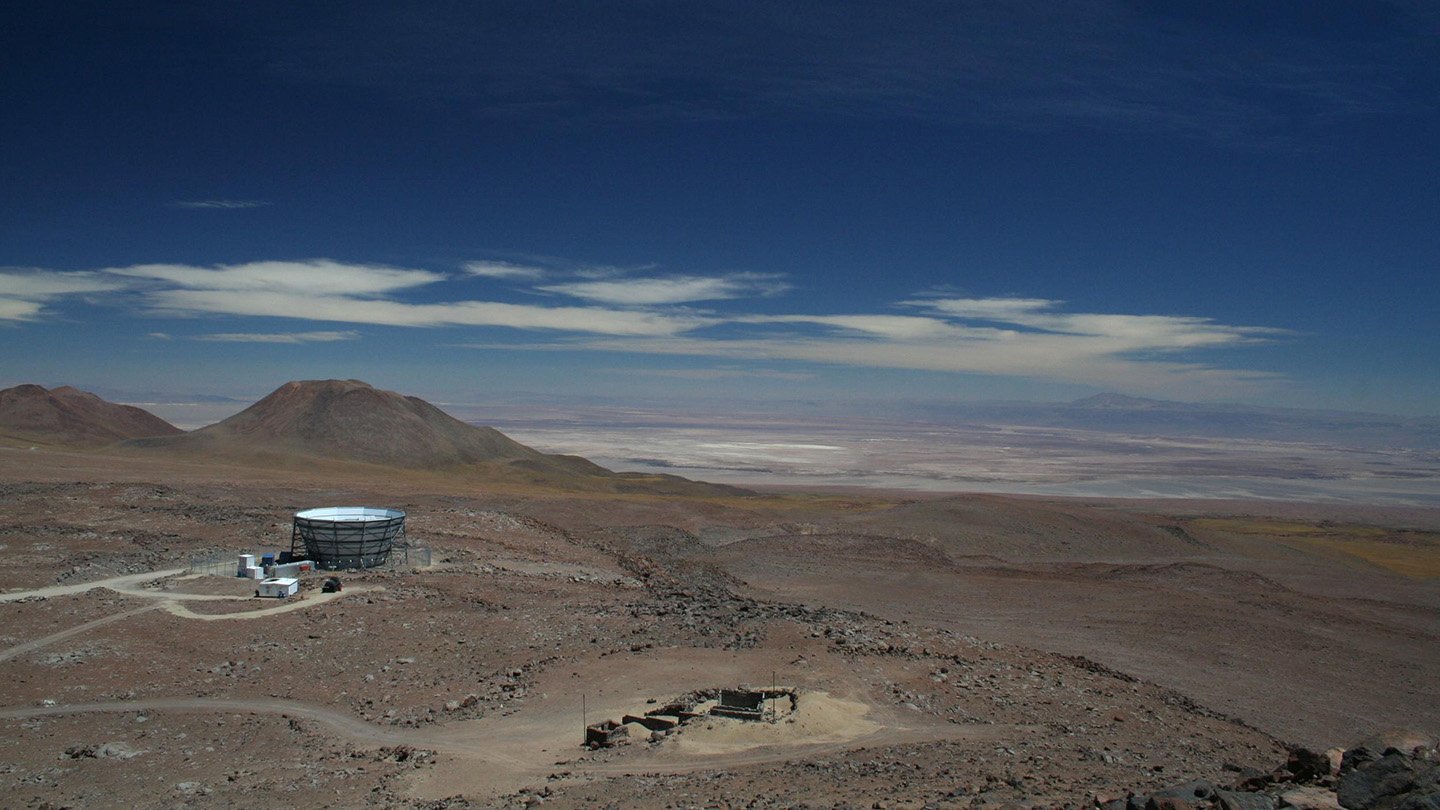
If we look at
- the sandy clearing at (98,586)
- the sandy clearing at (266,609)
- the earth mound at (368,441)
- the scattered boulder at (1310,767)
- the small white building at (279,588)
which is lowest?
the sandy clearing at (266,609)

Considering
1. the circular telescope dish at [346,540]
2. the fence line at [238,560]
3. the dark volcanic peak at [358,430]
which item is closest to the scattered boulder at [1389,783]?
the fence line at [238,560]

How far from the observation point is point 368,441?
4232 inches

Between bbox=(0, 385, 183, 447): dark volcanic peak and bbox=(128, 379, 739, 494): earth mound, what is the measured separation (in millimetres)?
15666

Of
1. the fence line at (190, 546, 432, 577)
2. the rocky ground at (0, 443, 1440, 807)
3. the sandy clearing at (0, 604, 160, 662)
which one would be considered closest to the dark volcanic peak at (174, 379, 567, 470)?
the rocky ground at (0, 443, 1440, 807)

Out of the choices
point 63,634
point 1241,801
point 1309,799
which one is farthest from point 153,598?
point 1309,799

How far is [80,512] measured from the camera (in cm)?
4072

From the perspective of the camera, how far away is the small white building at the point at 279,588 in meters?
27.9

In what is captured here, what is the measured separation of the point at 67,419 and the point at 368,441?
150 feet

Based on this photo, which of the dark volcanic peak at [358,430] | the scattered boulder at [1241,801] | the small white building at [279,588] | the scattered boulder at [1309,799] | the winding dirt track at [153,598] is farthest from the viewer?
the dark volcanic peak at [358,430]

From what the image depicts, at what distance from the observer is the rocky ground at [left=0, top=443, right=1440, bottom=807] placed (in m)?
15.7

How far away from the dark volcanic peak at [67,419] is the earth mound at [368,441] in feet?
51.4

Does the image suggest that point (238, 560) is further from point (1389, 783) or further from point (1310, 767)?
point (1389, 783)

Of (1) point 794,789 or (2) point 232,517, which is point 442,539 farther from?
(1) point 794,789

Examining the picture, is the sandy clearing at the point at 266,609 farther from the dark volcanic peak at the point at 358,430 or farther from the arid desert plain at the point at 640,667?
the dark volcanic peak at the point at 358,430
